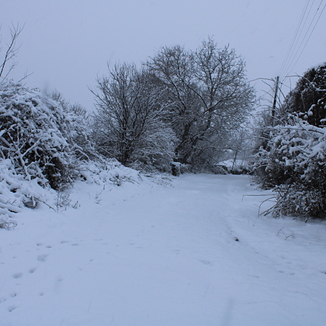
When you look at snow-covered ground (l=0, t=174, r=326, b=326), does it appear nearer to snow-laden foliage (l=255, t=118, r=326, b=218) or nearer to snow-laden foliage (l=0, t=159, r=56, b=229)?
snow-laden foliage (l=0, t=159, r=56, b=229)

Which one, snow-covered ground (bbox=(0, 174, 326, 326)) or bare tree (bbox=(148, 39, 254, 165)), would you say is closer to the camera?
snow-covered ground (bbox=(0, 174, 326, 326))

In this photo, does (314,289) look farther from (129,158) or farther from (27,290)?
(129,158)

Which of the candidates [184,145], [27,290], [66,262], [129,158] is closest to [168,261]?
[66,262]

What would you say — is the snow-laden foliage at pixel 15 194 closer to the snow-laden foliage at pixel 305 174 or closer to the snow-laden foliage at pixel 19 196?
the snow-laden foliage at pixel 19 196

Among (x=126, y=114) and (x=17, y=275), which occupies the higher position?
(x=126, y=114)

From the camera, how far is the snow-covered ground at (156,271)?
1.91m

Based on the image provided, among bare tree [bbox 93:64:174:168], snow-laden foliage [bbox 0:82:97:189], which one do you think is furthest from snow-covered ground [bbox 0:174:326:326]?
bare tree [bbox 93:64:174:168]

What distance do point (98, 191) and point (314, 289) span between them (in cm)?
550

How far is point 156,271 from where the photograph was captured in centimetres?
262

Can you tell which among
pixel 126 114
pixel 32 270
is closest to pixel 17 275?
pixel 32 270

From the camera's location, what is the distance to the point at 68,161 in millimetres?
5871

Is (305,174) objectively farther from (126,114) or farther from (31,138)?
(126,114)

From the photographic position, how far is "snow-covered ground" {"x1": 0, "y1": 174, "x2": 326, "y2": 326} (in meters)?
1.91

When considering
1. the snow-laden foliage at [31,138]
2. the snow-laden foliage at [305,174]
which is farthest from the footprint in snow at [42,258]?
the snow-laden foliage at [305,174]
